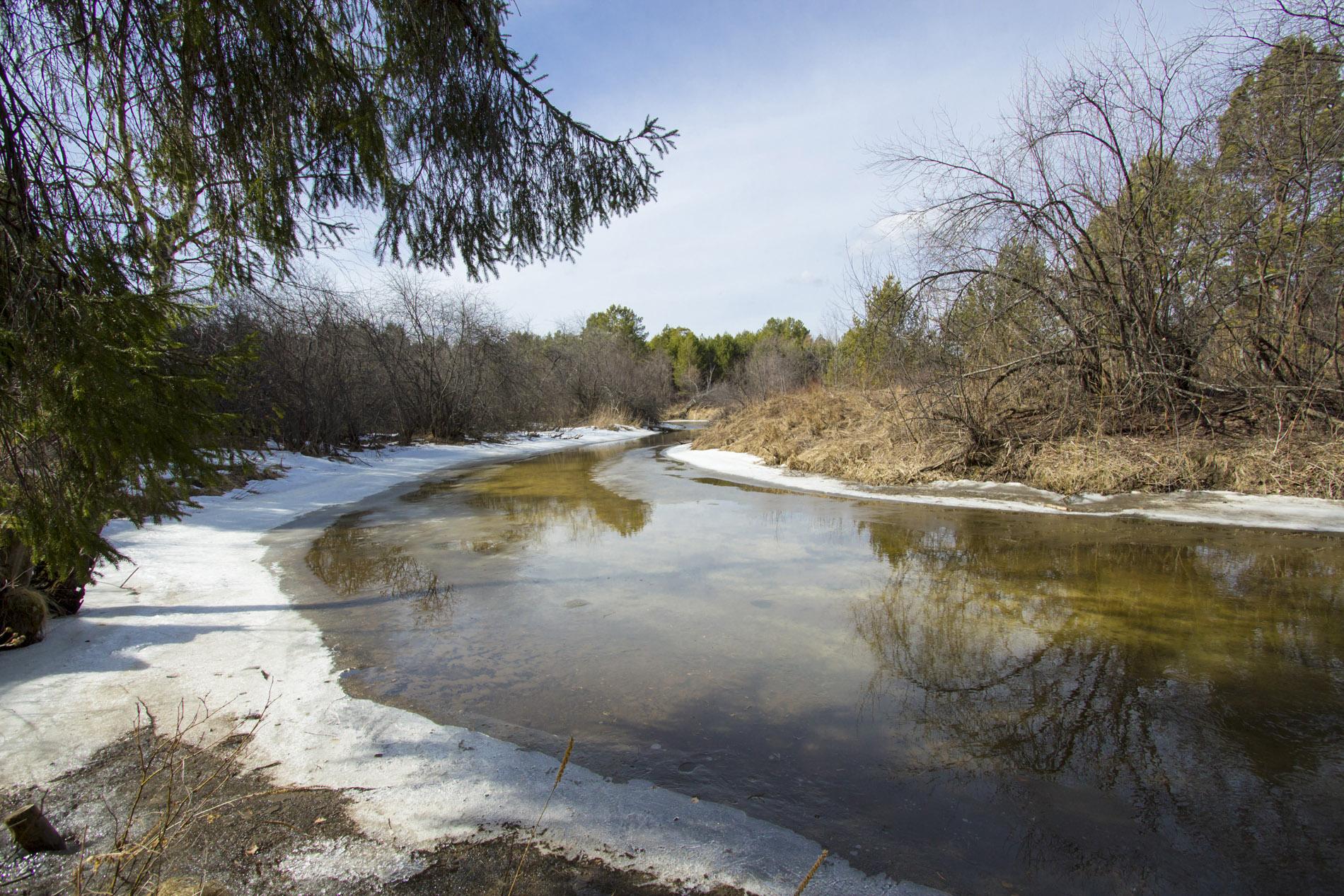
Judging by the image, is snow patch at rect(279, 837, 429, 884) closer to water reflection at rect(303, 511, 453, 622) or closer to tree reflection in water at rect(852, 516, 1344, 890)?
tree reflection in water at rect(852, 516, 1344, 890)

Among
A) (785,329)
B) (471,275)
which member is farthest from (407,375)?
(785,329)

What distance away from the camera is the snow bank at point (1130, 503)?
25.1 ft

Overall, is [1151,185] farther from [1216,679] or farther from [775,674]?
[775,674]

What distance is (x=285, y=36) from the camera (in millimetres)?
3066

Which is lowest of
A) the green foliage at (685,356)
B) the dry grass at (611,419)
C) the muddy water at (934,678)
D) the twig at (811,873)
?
the muddy water at (934,678)

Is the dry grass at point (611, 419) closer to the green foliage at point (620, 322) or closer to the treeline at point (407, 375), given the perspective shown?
the treeline at point (407, 375)

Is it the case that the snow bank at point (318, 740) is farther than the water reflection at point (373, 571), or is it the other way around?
the water reflection at point (373, 571)

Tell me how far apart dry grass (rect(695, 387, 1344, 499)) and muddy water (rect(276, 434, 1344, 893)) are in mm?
2104

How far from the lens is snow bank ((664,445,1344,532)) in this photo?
766cm

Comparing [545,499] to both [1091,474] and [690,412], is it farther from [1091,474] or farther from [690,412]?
[690,412]

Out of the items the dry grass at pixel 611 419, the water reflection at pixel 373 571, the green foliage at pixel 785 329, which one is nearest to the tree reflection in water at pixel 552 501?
the water reflection at pixel 373 571

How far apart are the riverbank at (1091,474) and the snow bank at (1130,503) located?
2cm

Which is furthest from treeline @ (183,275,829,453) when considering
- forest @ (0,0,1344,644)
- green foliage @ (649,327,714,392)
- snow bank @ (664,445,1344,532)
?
green foliage @ (649,327,714,392)

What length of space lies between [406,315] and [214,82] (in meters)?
22.5
